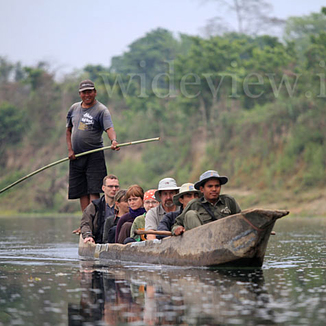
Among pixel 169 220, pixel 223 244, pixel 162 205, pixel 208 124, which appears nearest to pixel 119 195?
pixel 162 205

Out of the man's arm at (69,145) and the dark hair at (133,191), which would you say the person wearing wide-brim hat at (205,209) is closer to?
the dark hair at (133,191)

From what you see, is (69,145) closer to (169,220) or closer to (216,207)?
(169,220)

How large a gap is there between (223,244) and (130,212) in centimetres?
227

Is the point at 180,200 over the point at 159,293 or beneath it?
over

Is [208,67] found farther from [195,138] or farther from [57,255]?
[57,255]

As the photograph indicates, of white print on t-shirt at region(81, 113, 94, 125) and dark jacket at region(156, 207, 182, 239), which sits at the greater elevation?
white print on t-shirt at region(81, 113, 94, 125)

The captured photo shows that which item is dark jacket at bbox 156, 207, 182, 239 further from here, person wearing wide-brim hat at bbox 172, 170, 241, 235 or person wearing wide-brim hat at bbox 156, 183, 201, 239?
person wearing wide-brim hat at bbox 172, 170, 241, 235

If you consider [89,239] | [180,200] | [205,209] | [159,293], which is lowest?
[159,293]

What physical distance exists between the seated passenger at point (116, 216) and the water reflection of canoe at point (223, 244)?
1158 mm

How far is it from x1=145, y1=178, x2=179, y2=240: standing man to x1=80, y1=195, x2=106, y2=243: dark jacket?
1.24m

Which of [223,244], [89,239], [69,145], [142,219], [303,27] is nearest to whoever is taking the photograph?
[223,244]

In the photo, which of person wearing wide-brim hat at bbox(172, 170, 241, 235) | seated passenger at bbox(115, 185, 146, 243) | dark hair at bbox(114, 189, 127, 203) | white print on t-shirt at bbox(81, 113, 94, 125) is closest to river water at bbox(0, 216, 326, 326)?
person wearing wide-brim hat at bbox(172, 170, 241, 235)

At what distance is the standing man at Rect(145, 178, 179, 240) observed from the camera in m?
9.40

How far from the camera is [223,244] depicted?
820 cm
